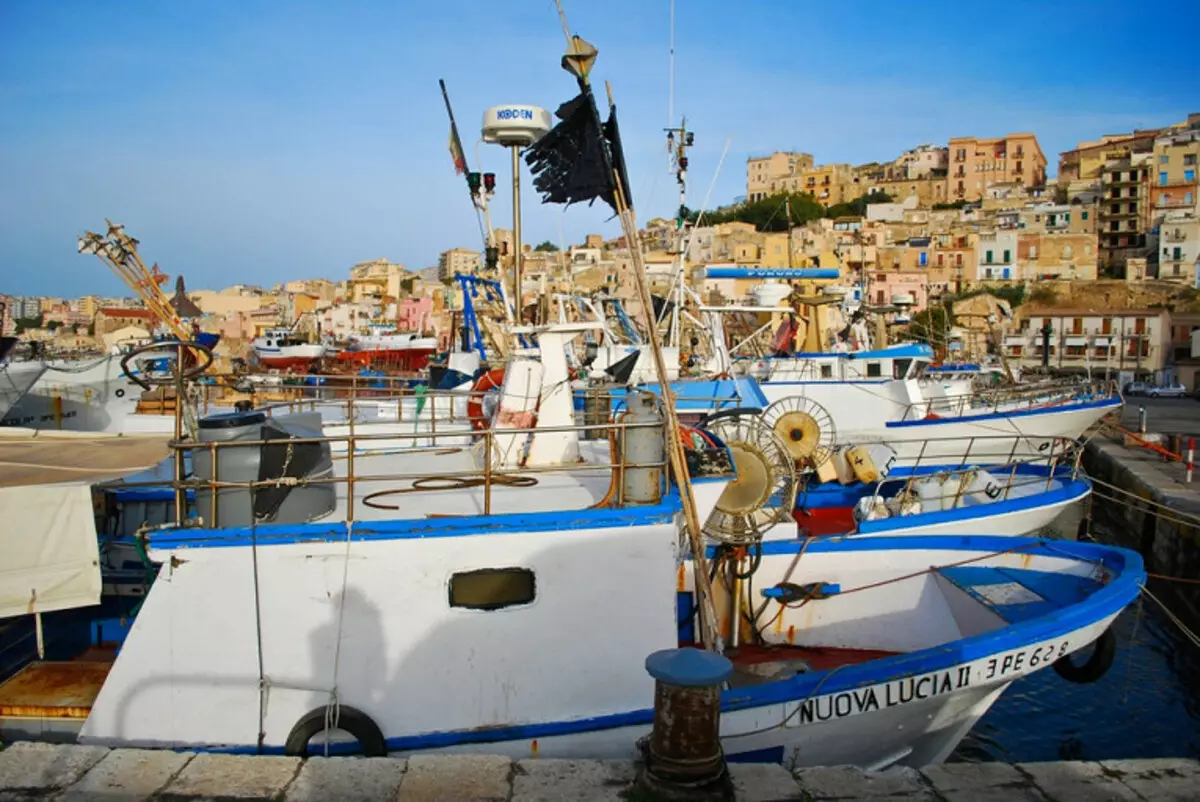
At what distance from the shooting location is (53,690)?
6.59m

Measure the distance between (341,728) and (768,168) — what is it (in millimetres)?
140766

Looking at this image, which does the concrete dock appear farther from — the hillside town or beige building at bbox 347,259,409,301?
beige building at bbox 347,259,409,301

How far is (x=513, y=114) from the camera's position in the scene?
8.86 m

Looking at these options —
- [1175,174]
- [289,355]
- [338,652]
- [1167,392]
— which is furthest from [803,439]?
[1175,174]

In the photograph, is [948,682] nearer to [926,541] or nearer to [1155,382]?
[926,541]

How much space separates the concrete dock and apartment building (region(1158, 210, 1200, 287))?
282 feet

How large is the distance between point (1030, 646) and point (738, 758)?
2.44 meters

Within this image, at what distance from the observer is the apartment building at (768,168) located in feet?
444

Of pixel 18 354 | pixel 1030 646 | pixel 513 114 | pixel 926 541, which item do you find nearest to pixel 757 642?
pixel 926 541

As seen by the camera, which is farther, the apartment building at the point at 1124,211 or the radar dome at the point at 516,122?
the apartment building at the point at 1124,211

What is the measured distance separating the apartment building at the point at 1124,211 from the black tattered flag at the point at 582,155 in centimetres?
9419

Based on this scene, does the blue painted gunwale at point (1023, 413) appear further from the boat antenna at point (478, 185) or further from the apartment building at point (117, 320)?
the apartment building at point (117, 320)

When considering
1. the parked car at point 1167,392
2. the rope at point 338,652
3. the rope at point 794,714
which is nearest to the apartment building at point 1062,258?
the parked car at point 1167,392

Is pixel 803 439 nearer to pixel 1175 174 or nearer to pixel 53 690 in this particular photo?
pixel 53 690
